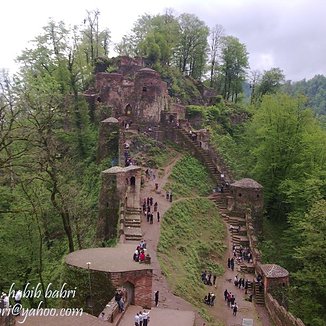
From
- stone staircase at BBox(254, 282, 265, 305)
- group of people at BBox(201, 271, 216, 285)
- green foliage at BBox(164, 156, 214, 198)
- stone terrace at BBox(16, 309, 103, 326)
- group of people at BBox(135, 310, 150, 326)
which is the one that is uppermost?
green foliage at BBox(164, 156, 214, 198)

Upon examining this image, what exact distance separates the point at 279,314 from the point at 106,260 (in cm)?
1142

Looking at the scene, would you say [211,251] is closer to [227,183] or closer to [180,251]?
[180,251]

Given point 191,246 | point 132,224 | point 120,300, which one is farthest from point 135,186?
point 120,300

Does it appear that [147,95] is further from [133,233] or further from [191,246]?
[133,233]

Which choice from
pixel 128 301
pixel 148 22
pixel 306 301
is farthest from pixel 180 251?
pixel 148 22

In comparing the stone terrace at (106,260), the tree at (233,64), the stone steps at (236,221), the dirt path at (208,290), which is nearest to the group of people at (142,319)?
the stone terrace at (106,260)

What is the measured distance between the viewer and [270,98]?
4619 cm

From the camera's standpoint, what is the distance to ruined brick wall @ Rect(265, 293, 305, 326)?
2298 cm

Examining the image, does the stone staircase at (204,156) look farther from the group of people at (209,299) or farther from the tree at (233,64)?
the tree at (233,64)

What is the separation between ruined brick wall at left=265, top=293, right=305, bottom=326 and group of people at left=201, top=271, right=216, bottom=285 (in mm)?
3506

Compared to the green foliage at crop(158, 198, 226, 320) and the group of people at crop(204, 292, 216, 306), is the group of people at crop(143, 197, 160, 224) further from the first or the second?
the group of people at crop(204, 292, 216, 306)

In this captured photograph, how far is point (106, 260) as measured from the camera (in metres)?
19.4

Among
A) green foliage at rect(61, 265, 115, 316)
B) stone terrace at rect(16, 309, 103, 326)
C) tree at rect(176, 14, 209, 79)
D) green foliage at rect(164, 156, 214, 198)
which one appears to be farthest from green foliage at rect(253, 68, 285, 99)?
stone terrace at rect(16, 309, 103, 326)

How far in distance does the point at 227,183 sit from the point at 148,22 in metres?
37.4
